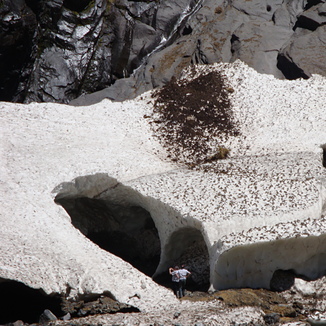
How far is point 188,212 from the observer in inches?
794

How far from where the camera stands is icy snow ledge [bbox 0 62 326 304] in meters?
18.4

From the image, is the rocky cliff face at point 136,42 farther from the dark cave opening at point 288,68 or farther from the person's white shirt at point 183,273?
the person's white shirt at point 183,273

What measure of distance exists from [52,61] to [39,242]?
21166 millimetres

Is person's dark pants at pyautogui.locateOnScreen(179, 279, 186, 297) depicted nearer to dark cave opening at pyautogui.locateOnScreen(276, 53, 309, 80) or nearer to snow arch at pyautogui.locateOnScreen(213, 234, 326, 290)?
snow arch at pyautogui.locateOnScreen(213, 234, 326, 290)

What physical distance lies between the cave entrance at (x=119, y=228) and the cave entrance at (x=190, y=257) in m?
2.94

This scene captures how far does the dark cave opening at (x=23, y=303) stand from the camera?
18.0m

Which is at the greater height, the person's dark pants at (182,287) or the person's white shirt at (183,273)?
the person's white shirt at (183,273)

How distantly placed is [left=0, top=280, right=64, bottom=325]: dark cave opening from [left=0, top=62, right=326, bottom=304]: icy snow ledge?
2.66 ft

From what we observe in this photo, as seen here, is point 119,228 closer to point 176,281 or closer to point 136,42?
point 176,281

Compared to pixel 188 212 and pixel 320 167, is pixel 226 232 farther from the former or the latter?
pixel 320 167

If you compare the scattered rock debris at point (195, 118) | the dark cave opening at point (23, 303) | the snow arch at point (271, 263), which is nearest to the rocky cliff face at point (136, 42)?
the scattered rock debris at point (195, 118)

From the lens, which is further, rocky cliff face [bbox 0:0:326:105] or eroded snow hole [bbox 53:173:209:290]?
rocky cliff face [bbox 0:0:326:105]

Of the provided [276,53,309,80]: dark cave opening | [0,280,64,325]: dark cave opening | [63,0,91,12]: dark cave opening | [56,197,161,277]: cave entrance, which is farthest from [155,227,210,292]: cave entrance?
[63,0,91,12]: dark cave opening

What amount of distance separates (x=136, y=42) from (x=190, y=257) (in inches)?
837
